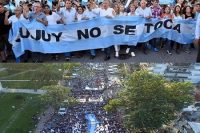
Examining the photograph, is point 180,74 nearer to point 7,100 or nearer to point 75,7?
point 7,100

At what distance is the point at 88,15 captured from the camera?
11062 mm

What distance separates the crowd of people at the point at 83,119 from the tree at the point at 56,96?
68 mm

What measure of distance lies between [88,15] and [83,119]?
7.24 metres

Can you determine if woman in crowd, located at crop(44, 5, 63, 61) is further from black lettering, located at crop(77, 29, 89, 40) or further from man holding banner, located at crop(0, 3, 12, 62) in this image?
man holding banner, located at crop(0, 3, 12, 62)

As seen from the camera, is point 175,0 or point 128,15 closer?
point 128,15

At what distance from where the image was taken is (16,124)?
395 centimetres

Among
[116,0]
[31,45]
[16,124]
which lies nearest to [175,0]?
[116,0]

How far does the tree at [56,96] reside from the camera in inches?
168

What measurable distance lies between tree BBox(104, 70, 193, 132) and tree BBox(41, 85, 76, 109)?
44 cm

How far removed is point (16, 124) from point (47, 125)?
309 mm

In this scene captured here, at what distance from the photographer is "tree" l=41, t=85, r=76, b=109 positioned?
4.27 metres

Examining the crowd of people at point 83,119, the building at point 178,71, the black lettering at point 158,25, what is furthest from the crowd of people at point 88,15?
the crowd of people at point 83,119

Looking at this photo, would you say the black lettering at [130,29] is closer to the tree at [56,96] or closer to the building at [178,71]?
the building at [178,71]

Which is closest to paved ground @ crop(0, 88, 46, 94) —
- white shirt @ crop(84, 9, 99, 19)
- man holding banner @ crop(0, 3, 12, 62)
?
man holding banner @ crop(0, 3, 12, 62)
